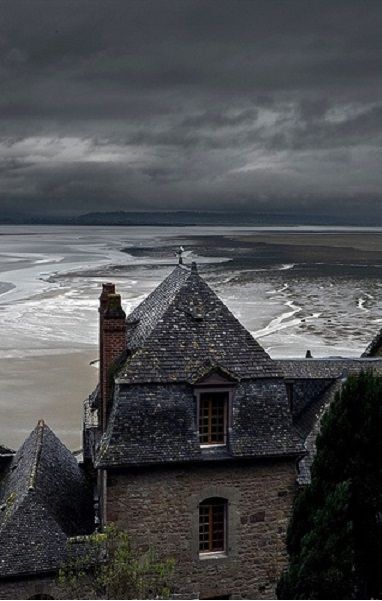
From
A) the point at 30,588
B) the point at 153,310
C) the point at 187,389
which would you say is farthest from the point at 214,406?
the point at 30,588

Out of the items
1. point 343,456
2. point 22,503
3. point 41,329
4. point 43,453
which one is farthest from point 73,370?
point 343,456

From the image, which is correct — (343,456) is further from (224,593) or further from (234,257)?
(234,257)

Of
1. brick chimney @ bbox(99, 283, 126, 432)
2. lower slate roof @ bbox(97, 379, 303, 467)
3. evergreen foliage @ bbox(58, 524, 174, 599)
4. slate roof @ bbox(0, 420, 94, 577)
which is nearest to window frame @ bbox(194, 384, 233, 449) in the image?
lower slate roof @ bbox(97, 379, 303, 467)

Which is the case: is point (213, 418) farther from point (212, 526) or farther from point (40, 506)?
point (40, 506)

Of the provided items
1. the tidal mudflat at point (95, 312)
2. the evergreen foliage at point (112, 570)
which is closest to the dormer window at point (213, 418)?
the evergreen foliage at point (112, 570)

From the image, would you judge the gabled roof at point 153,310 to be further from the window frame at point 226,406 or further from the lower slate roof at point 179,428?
the window frame at point 226,406
